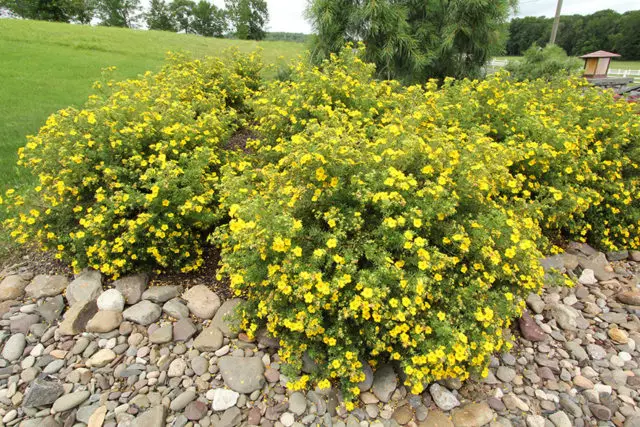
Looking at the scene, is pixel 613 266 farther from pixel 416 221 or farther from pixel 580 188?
pixel 416 221

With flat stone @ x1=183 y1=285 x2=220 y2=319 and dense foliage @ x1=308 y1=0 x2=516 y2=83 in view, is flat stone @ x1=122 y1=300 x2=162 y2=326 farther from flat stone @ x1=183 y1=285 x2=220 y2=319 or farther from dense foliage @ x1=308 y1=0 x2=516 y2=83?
dense foliage @ x1=308 y1=0 x2=516 y2=83

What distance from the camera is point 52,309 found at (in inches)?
109

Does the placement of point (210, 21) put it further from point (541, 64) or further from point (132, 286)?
point (132, 286)

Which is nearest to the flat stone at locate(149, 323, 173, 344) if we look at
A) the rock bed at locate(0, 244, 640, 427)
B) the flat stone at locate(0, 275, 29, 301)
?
the rock bed at locate(0, 244, 640, 427)

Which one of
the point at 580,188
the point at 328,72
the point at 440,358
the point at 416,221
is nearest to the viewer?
the point at 440,358

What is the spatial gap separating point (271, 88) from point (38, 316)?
318 cm

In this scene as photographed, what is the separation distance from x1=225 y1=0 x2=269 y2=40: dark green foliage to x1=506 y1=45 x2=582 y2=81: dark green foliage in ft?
130

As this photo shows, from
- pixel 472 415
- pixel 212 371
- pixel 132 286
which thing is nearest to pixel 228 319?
pixel 212 371

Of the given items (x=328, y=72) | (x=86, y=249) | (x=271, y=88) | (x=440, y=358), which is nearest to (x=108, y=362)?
(x=86, y=249)

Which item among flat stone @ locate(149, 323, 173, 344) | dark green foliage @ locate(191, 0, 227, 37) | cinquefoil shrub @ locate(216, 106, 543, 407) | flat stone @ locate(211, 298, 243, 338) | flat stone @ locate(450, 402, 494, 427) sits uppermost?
dark green foliage @ locate(191, 0, 227, 37)

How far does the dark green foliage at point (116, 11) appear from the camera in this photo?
147ft

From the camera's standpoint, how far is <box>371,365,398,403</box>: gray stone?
2258mm

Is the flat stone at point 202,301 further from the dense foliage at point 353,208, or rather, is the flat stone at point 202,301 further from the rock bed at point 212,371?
the dense foliage at point 353,208

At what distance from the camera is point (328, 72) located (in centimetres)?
444
